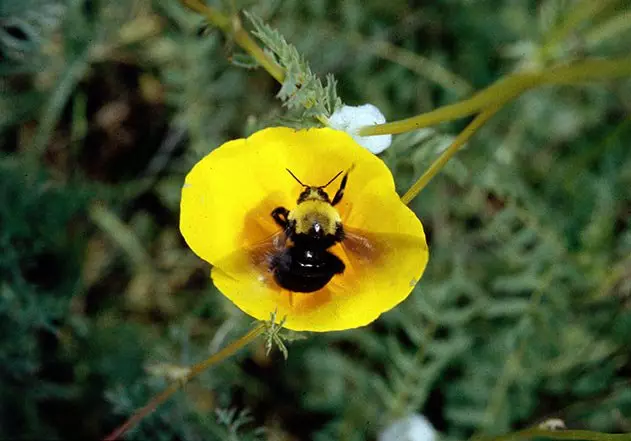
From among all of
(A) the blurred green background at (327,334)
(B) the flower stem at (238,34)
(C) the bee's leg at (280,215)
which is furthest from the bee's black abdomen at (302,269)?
(A) the blurred green background at (327,334)

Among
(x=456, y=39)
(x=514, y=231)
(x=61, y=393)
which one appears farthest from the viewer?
(x=456, y=39)

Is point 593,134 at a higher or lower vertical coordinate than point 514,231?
higher

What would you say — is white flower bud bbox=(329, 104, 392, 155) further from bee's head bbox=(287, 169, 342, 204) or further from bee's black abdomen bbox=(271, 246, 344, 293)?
bee's black abdomen bbox=(271, 246, 344, 293)

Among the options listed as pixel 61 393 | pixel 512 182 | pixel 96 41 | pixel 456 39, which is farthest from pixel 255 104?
pixel 61 393

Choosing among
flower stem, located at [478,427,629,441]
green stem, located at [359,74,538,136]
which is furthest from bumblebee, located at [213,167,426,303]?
flower stem, located at [478,427,629,441]

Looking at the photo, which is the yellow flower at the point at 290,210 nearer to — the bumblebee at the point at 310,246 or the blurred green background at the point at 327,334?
the bumblebee at the point at 310,246

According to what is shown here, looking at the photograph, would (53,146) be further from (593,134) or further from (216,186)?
→ (593,134)

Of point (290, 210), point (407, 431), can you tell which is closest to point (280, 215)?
point (290, 210)
